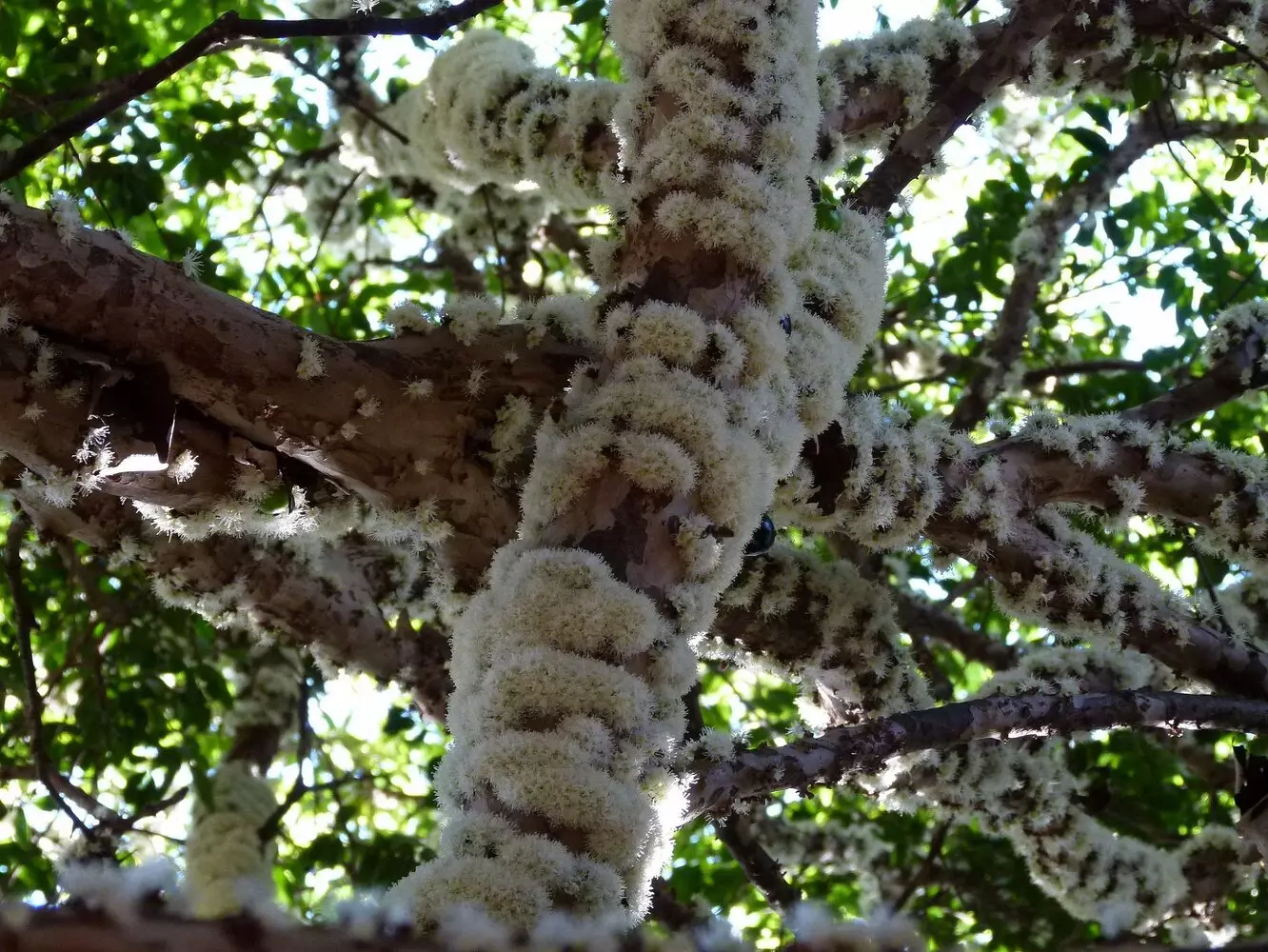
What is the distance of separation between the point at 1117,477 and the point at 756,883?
55.4 inches

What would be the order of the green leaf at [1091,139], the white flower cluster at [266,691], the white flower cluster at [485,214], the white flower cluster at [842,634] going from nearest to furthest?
the white flower cluster at [842,634] → the green leaf at [1091,139] → the white flower cluster at [266,691] → the white flower cluster at [485,214]

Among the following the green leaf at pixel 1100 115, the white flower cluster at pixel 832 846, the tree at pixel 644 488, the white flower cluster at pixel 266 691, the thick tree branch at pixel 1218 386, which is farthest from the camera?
the white flower cluster at pixel 266 691

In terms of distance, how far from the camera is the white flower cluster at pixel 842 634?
2963mm

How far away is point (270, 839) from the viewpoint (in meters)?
3.99

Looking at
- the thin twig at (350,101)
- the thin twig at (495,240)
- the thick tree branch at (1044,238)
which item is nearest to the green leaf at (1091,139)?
the thick tree branch at (1044,238)

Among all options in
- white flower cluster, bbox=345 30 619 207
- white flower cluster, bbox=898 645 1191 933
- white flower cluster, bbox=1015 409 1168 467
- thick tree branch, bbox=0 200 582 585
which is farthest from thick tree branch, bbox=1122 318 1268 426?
thick tree branch, bbox=0 200 582 585

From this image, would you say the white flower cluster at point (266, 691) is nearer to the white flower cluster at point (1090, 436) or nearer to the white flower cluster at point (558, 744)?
the white flower cluster at point (1090, 436)

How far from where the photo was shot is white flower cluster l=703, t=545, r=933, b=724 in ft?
9.72

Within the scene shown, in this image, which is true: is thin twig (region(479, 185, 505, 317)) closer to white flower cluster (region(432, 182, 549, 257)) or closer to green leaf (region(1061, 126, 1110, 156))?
white flower cluster (region(432, 182, 549, 257))

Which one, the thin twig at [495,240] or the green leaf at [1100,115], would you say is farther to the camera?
the thin twig at [495,240]

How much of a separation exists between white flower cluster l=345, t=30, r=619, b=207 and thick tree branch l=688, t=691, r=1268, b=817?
1.86 metres

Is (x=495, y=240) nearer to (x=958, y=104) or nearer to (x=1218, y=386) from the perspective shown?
(x=958, y=104)

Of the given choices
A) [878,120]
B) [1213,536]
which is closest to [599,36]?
[878,120]

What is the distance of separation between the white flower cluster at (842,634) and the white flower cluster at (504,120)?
4.09 ft
